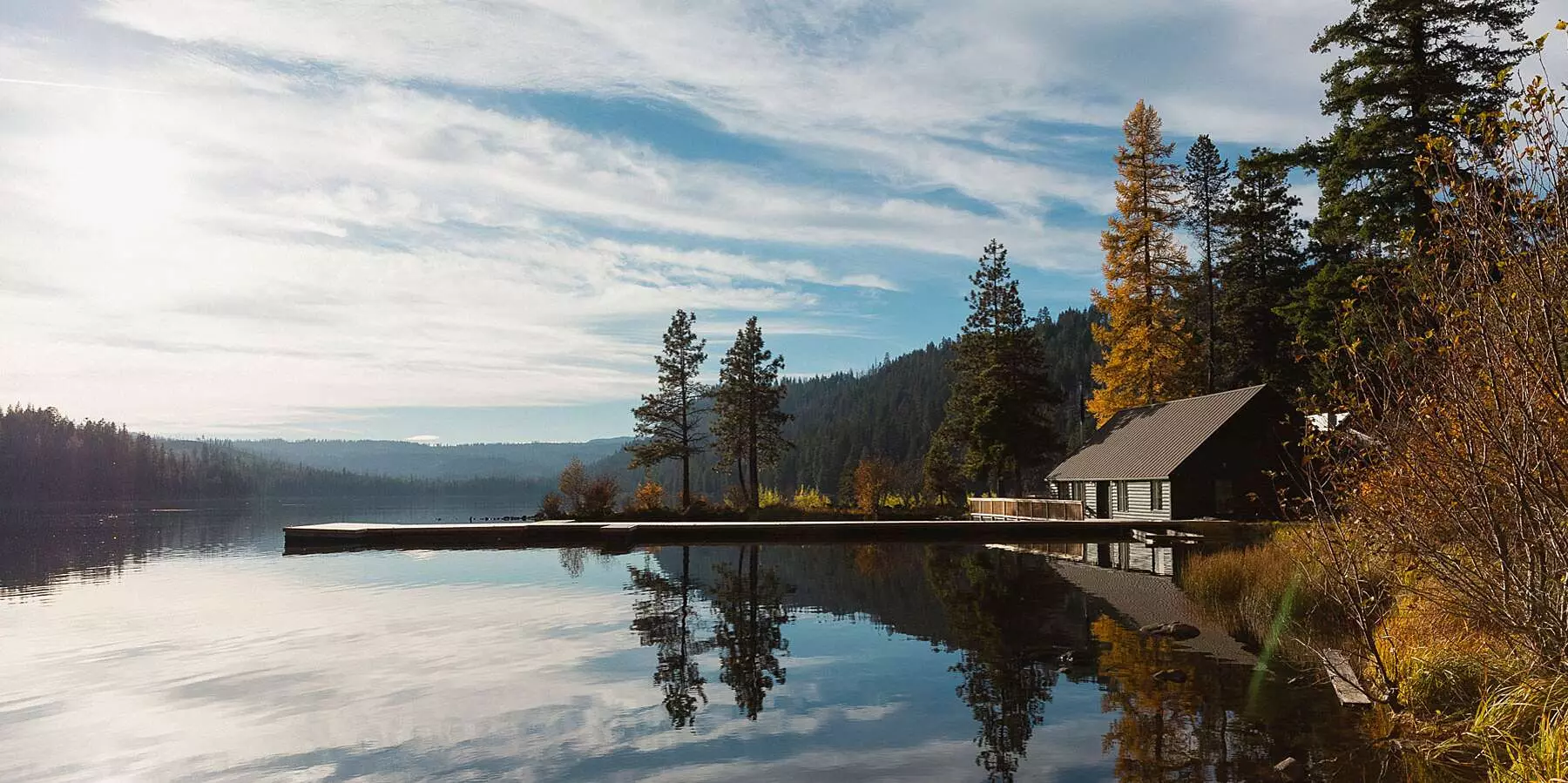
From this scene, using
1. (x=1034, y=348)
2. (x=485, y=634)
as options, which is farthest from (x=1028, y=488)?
(x=485, y=634)

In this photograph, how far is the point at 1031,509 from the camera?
1719 inches

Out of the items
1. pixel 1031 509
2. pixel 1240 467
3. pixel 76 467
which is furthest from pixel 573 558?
pixel 76 467

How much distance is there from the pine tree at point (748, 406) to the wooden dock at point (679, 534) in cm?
1951

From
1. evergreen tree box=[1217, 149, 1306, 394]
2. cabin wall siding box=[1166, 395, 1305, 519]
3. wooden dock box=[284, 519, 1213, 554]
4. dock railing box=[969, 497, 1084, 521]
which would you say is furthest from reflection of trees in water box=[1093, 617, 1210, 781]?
evergreen tree box=[1217, 149, 1306, 394]

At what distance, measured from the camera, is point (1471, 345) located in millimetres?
9023

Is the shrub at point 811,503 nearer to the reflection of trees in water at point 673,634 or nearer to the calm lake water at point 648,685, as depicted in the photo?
the reflection of trees in water at point 673,634

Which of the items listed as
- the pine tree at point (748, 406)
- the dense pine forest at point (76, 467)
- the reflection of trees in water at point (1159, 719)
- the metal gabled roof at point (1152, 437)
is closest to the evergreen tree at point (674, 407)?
the pine tree at point (748, 406)

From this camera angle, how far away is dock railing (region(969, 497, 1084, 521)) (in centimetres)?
4181

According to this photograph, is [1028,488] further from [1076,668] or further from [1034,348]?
[1076,668]

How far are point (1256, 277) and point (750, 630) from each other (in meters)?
40.4

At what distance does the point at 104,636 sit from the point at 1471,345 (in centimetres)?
2449

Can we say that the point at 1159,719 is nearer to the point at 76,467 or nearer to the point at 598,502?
the point at 598,502

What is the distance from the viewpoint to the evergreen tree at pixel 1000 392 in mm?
55250

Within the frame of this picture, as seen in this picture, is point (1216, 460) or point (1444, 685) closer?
point (1444, 685)
